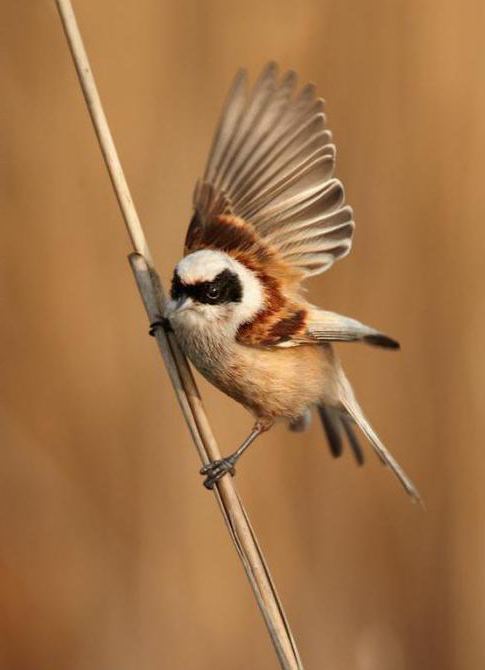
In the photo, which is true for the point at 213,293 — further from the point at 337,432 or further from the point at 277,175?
the point at 337,432

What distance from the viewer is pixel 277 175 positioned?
5.52 ft

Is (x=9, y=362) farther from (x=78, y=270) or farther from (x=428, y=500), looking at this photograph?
(x=428, y=500)

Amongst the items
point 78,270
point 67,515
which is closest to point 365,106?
point 78,270

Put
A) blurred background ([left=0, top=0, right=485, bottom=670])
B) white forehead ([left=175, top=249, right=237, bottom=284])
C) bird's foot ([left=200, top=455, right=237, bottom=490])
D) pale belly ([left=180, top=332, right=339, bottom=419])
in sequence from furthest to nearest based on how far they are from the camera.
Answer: blurred background ([left=0, top=0, right=485, bottom=670]) < pale belly ([left=180, top=332, right=339, bottom=419]) < white forehead ([left=175, top=249, right=237, bottom=284]) < bird's foot ([left=200, top=455, right=237, bottom=490])

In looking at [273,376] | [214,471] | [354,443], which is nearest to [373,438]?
[273,376]

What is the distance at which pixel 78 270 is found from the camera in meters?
Answer: 2.15

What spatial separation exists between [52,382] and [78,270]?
255mm

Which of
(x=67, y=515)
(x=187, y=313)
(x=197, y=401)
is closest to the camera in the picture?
(x=197, y=401)

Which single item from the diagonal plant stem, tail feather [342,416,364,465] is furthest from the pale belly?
tail feather [342,416,364,465]

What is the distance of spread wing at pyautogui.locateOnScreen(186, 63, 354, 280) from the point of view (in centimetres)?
164

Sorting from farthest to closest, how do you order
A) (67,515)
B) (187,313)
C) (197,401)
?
(67,515) → (187,313) → (197,401)

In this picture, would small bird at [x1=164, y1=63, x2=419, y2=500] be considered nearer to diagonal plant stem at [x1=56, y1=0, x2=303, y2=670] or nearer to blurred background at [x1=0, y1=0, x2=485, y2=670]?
diagonal plant stem at [x1=56, y1=0, x2=303, y2=670]

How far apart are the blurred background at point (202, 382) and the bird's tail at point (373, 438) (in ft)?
0.92

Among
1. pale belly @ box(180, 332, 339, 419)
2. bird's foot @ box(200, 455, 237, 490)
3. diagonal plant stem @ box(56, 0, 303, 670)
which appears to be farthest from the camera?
pale belly @ box(180, 332, 339, 419)
